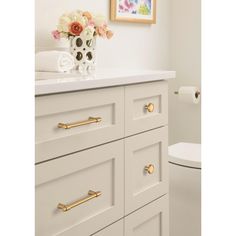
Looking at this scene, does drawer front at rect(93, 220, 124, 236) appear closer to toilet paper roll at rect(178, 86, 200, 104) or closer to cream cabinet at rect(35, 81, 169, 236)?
cream cabinet at rect(35, 81, 169, 236)

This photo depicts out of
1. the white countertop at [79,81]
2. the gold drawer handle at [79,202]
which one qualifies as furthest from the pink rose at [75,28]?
the gold drawer handle at [79,202]

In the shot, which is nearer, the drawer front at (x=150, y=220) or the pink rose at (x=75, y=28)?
the drawer front at (x=150, y=220)

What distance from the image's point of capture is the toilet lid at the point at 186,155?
6.51 ft

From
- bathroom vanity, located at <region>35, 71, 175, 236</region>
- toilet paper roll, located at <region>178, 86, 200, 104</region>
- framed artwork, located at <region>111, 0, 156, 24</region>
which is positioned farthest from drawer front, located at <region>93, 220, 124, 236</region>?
toilet paper roll, located at <region>178, 86, 200, 104</region>

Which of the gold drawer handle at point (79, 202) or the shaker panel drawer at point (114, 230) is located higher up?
the gold drawer handle at point (79, 202)

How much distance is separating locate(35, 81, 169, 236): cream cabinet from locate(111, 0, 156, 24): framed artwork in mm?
773

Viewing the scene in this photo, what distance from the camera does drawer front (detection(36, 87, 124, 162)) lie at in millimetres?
1007

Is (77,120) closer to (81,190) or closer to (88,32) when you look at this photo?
(81,190)

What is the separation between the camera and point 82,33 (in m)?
1.51

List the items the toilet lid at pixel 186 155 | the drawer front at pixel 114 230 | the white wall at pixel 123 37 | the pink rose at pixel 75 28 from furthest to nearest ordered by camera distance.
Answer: the toilet lid at pixel 186 155, the white wall at pixel 123 37, the pink rose at pixel 75 28, the drawer front at pixel 114 230

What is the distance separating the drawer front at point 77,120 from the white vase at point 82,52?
0.29 meters

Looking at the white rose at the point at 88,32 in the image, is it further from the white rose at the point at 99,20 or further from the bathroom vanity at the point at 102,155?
the bathroom vanity at the point at 102,155
